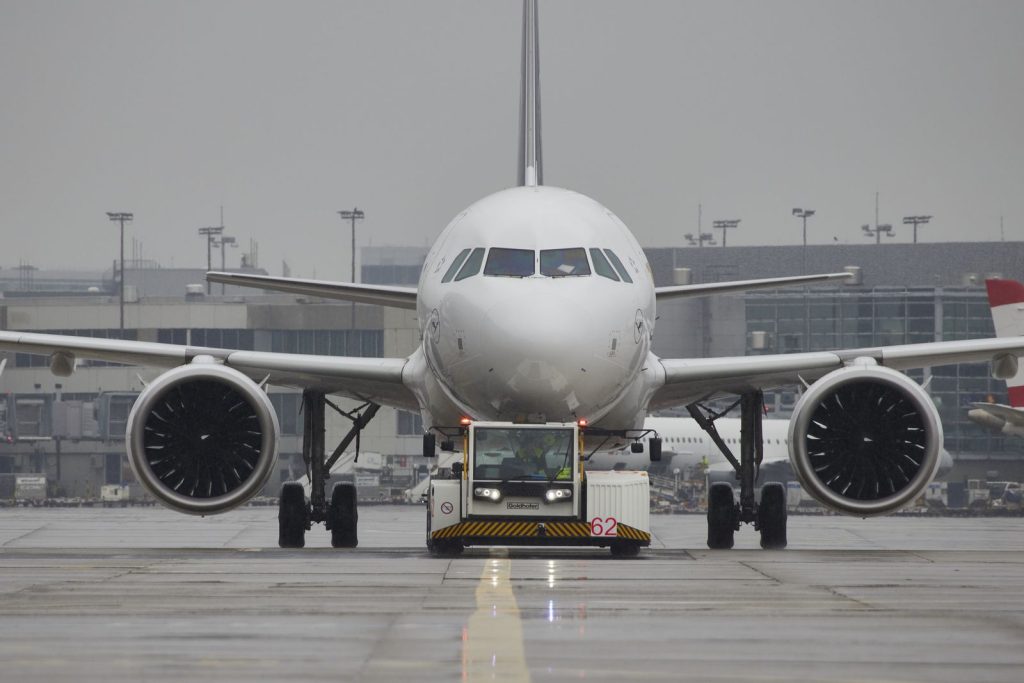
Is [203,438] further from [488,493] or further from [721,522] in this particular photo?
[721,522]

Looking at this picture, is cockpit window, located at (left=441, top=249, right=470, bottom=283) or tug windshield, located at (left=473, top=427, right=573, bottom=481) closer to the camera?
tug windshield, located at (left=473, top=427, right=573, bottom=481)

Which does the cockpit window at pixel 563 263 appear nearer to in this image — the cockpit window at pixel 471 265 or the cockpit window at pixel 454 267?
the cockpit window at pixel 471 265

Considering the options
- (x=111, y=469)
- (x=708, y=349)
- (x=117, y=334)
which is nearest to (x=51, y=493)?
(x=111, y=469)

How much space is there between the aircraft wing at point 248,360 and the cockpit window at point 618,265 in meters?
3.96

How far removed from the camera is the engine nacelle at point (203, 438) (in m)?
21.3

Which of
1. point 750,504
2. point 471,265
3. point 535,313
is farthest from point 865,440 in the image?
point 471,265

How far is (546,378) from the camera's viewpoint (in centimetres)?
1872

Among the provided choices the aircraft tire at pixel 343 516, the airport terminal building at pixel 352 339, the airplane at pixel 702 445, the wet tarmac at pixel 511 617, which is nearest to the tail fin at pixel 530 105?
the aircraft tire at pixel 343 516

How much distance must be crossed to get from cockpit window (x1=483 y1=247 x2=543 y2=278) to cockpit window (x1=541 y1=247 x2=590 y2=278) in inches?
5.9

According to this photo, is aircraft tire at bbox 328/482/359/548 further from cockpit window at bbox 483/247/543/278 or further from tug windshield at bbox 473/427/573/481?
cockpit window at bbox 483/247/543/278

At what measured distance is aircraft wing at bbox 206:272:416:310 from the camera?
22234mm

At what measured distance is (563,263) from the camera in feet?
64.1

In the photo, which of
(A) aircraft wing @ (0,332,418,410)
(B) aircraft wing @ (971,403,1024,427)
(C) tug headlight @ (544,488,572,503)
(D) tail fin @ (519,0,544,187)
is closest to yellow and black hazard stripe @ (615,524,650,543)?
(C) tug headlight @ (544,488,572,503)

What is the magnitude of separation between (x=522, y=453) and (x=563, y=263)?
2214 mm
